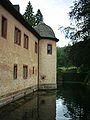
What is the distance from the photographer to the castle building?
13977 mm

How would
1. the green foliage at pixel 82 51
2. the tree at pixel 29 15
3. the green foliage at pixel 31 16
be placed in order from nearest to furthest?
the green foliage at pixel 82 51 → the green foliage at pixel 31 16 → the tree at pixel 29 15

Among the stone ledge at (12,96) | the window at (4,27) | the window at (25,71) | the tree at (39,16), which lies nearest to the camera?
the stone ledge at (12,96)

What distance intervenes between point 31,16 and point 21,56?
4328 centimetres

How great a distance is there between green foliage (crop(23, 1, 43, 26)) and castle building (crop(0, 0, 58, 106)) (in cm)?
3018

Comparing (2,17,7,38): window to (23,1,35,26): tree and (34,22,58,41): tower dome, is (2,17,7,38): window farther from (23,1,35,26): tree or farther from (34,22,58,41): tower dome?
(23,1,35,26): tree

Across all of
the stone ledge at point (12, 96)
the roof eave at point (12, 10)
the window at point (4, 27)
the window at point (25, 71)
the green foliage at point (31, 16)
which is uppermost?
the green foliage at point (31, 16)

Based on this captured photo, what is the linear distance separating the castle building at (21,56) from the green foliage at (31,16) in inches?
1188

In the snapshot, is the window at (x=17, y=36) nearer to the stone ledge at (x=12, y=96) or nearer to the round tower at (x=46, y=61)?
the stone ledge at (x=12, y=96)

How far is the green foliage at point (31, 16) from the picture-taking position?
58.5 meters

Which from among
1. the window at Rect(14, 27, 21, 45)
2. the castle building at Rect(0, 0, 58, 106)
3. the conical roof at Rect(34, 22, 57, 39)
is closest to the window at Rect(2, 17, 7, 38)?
the castle building at Rect(0, 0, 58, 106)

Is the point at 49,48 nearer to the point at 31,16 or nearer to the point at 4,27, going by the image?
the point at 4,27

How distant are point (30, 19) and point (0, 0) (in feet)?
153

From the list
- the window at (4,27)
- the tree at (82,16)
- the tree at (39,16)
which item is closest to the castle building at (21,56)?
the window at (4,27)

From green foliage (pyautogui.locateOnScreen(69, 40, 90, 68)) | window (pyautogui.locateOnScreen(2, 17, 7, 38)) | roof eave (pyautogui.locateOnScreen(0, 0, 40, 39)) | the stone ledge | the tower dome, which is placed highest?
the tower dome
